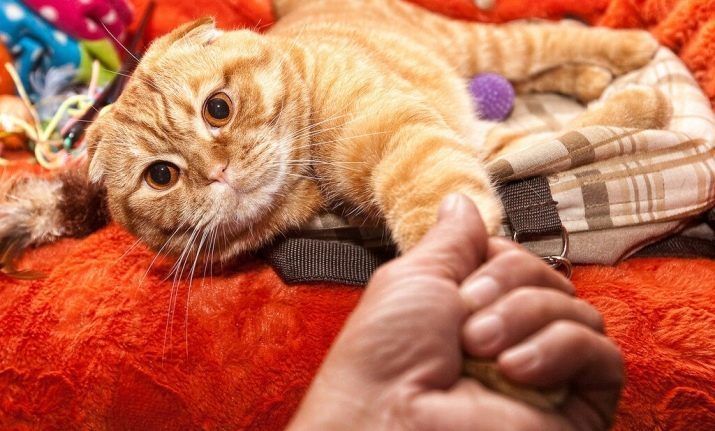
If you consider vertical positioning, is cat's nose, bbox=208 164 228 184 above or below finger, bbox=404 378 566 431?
above

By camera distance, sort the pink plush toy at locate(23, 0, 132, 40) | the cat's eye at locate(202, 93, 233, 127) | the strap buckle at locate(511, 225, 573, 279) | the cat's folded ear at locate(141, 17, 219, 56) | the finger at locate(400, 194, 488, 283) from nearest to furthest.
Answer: the finger at locate(400, 194, 488, 283) → the strap buckle at locate(511, 225, 573, 279) → the cat's eye at locate(202, 93, 233, 127) → the cat's folded ear at locate(141, 17, 219, 56) → the pink plush toy at locate(23, 0, 132, 40)

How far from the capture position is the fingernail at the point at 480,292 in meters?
0.65

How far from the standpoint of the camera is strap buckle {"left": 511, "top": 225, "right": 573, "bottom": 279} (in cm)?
106

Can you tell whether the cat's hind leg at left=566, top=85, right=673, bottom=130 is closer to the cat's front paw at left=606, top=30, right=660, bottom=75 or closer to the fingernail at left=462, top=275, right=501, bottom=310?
the cat's front paw at left=606, top=30, right=660, bottom=75

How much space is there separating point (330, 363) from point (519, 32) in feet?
5.84

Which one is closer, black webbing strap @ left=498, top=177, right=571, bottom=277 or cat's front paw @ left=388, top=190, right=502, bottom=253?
cat's front paw @ left=388, top=190, right=502, bottom=253

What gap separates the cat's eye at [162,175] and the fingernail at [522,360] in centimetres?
87

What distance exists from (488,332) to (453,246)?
125 millimetres

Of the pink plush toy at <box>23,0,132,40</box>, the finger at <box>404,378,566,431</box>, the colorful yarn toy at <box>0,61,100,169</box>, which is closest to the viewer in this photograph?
the finger at <box>404,378,566,431</box>

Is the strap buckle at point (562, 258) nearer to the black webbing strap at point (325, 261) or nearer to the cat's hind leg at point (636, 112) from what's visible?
the black webbing strap at point (325, 261)

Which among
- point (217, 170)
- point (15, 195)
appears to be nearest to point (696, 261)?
point (217, 170)

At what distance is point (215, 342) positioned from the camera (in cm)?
109

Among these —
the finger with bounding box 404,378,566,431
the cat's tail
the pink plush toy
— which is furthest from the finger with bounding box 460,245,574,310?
the pink plush toy

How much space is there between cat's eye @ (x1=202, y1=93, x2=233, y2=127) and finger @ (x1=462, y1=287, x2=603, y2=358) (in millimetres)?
766
